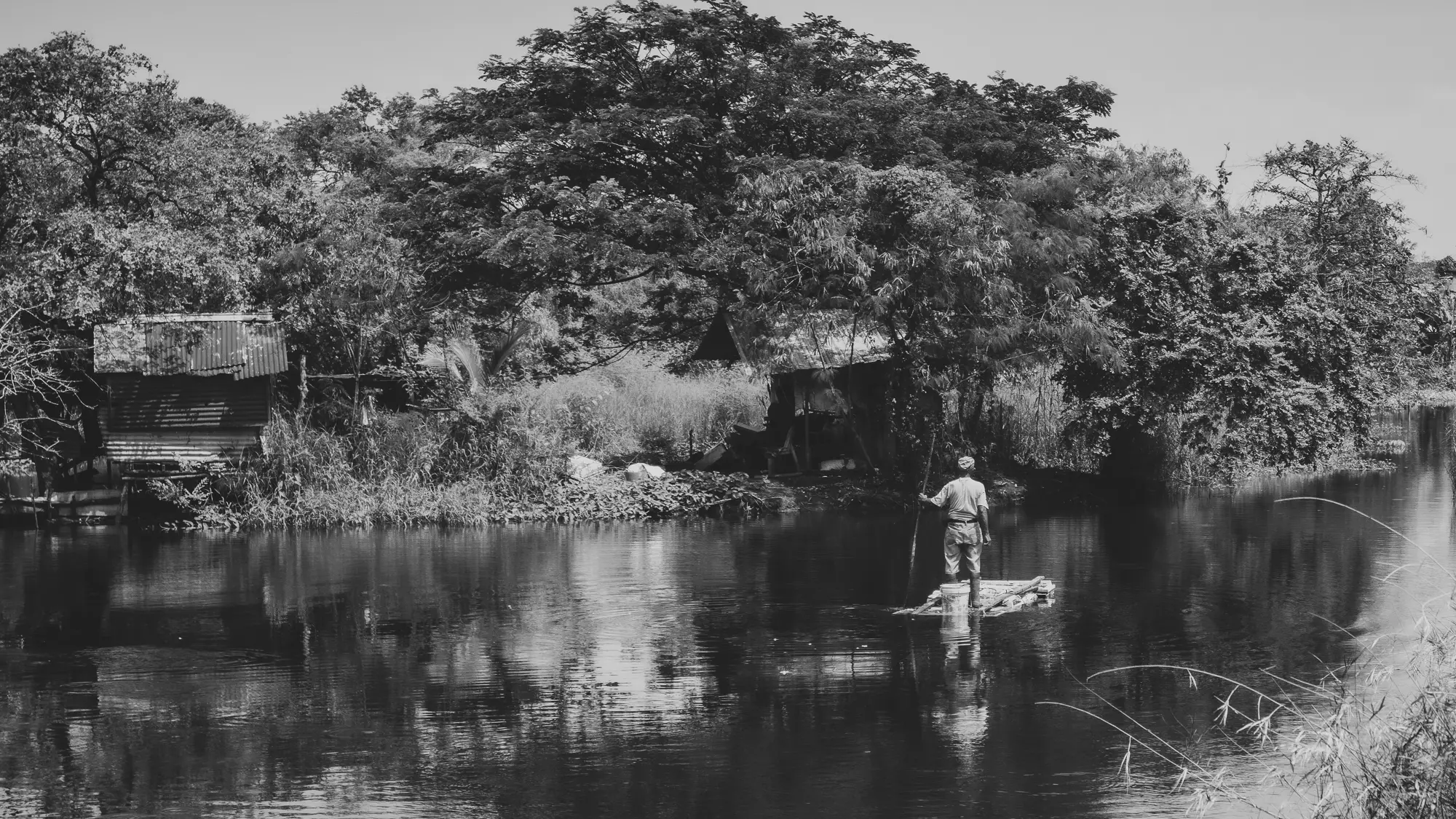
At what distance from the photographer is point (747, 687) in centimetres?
1201

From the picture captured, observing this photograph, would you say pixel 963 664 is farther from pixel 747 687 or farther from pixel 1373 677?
pixel 1373 677

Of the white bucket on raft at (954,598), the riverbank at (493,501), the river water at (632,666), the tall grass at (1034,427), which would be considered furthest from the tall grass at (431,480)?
the white bucket on raft at (954,598)

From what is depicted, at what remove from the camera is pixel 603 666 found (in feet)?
42.1

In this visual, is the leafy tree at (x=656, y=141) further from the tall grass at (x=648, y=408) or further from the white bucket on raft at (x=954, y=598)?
the white bucket on raft at (x=954, y=598)

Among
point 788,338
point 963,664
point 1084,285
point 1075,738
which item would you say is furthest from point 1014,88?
point 1075,738

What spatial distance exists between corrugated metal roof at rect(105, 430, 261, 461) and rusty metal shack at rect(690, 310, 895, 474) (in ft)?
30.7

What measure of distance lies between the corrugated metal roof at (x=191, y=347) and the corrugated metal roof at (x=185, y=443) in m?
1.17

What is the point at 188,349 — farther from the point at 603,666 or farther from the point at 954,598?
the point at 954,598

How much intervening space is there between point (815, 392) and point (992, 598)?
518 inches

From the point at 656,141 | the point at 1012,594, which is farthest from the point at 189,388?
the point at 1012,594

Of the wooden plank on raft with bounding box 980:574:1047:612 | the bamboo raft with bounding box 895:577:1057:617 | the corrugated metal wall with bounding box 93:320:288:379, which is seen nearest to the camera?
the bamboo raft with bounding box 895:577:1057:617

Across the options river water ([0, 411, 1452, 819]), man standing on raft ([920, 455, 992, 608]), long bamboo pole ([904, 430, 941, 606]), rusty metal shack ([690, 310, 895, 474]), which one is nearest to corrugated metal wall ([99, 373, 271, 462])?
river water ([0, 411, 1452, 819])

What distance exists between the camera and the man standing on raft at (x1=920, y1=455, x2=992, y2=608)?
15.1 m

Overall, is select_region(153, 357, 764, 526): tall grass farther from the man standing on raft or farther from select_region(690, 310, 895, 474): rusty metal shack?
the man standing on raft
